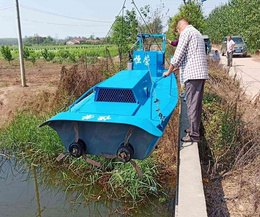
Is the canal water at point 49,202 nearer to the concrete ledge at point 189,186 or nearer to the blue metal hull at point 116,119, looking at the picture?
the concrete ledge at point 189,186

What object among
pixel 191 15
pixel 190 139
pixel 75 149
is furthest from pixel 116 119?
pixel 191 15

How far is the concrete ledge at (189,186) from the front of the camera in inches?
120

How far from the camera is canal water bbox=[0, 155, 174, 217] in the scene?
4.53 metres

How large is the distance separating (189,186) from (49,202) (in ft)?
8.36

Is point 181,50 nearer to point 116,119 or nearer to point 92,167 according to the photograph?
point 116,119

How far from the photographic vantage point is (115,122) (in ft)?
10.1

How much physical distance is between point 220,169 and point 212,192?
647 millimetres

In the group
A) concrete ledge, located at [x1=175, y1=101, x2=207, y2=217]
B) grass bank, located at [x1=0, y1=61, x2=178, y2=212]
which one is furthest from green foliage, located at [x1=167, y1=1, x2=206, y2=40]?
concrete ledge, located at [x1=175, y1=101, x2=207, y2=217]

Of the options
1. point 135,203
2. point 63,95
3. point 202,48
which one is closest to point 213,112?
point 202,48

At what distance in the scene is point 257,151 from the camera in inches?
165

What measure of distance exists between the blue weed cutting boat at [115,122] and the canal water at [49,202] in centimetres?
137

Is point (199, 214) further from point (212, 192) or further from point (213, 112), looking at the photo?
point (213, 112)

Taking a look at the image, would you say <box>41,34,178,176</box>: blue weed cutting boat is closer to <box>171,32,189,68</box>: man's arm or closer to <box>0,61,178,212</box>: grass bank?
<box>0,61,178,212</box>: grass bank

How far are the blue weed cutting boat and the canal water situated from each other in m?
1.37
